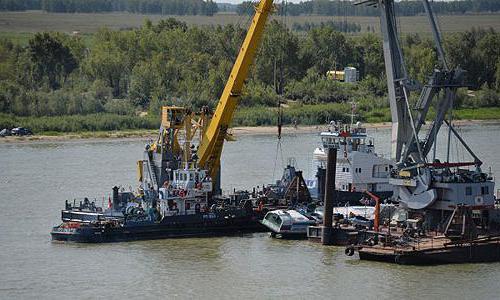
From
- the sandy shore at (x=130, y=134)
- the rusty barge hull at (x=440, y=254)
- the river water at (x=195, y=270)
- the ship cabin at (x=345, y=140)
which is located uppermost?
the ship cabin at (x=345, y=140)

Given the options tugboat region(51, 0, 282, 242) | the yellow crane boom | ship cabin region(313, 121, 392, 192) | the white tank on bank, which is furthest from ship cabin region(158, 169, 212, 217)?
the white tank on bank

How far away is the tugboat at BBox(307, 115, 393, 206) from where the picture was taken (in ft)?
193

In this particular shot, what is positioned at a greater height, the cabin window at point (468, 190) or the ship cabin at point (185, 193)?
the cabin window at point (468, 190)

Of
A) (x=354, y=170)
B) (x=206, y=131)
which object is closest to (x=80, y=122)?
(x=354, y=170)

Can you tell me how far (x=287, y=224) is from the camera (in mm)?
52375

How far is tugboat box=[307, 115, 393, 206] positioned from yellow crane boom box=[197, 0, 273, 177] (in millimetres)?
5228

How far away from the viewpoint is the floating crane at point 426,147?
4941 centimetres

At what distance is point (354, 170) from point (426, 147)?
764 cm

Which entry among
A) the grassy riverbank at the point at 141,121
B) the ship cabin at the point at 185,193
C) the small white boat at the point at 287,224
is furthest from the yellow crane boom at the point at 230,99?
the grassy riverbank at the point at 141,121

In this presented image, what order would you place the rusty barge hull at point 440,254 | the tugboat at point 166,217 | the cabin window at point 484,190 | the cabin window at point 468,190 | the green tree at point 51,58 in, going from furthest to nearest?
the green tree at point 51,58
the tugboat at point 166,217
the cabin window at point 484,190
the cabin window at point 468,190
the rusty barge hull at point 440,254

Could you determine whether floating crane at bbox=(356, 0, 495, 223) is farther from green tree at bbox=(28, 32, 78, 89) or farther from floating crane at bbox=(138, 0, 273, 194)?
green tree at bbox=(28, 32, 78, 89)

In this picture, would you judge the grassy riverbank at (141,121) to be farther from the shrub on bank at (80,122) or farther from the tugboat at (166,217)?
the tugboat at (166,217)

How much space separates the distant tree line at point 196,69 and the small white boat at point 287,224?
45.4 metres

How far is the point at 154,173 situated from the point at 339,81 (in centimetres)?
6435
